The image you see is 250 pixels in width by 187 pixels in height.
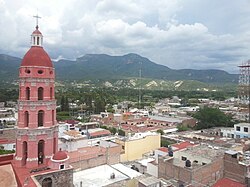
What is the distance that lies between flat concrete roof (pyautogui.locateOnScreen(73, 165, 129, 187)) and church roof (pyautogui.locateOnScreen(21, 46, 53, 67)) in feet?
30.5

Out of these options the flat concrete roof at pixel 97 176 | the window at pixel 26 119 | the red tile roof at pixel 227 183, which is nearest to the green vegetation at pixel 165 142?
the flat concrete roof at pixel 97 176

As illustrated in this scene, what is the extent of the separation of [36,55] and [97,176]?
10.9m

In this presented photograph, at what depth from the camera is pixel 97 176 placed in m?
20.0

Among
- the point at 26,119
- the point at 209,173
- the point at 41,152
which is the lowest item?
the point at 209,173

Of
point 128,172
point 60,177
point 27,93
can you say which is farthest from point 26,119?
point 128,172

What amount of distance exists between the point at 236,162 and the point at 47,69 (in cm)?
1675

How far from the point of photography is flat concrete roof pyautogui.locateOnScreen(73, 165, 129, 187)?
726 inches

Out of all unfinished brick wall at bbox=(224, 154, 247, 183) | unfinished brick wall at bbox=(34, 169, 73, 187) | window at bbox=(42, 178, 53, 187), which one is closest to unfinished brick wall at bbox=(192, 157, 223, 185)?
unfinished brick wall at bbox=(224, 154, 247, 183)

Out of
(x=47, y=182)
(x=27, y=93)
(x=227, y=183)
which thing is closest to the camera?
(x=47, y=182)

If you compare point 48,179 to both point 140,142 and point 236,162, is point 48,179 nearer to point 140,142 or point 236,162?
point 236,162

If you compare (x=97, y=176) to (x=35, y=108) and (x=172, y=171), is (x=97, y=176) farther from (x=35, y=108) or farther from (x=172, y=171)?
(x=35, y=108)

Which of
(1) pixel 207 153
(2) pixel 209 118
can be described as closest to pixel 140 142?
(1) pixel 207 153

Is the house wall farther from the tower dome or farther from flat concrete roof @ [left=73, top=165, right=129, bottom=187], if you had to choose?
the tower dome

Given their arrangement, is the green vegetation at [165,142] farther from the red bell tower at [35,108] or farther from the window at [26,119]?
the window at [26,119]
